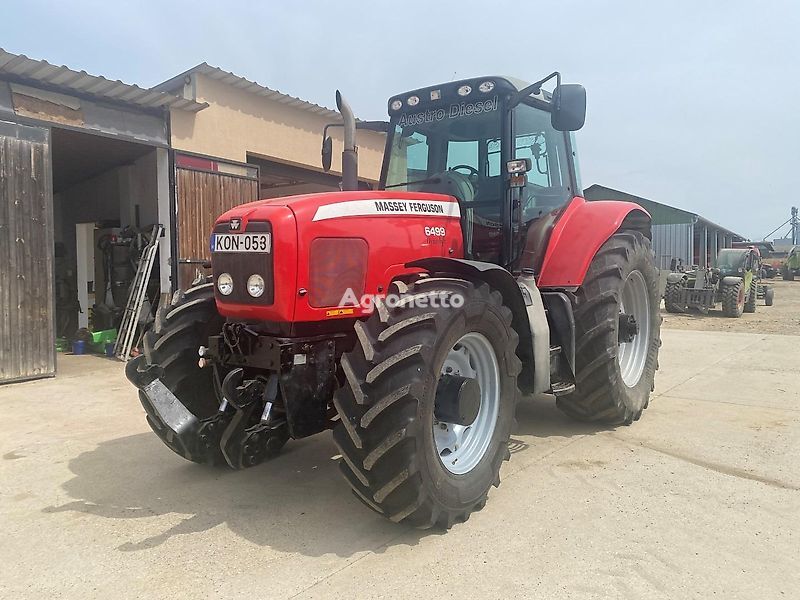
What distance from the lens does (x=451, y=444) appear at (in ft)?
10.9

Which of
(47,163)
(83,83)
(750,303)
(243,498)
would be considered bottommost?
(243,498)

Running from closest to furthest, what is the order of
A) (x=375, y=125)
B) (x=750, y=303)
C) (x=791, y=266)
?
(x=375, y=125) < (x=750, y=303) < (x=791, y=266)

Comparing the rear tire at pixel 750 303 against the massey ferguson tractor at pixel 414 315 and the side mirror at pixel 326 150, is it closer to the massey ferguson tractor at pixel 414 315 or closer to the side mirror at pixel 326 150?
the massey ferguson tractor at pixel 414 315

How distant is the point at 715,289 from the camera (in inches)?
613

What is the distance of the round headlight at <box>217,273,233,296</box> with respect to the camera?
10.4 feet

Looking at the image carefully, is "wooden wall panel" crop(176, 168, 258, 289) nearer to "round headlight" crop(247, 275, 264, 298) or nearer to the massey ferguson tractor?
the massey ferguson tractor

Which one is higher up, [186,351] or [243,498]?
[186,351]

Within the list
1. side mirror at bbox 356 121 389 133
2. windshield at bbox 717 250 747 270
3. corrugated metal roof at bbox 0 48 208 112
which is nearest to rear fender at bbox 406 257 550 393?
side mirror at bbox 356 121 389 133

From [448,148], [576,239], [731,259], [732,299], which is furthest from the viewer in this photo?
[731,259]

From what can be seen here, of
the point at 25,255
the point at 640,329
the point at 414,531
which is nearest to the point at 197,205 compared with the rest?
the point at 25,255

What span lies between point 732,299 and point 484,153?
43.7 feet

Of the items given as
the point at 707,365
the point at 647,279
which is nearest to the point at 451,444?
the point at 647,279

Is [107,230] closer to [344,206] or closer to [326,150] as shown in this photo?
[326,150]

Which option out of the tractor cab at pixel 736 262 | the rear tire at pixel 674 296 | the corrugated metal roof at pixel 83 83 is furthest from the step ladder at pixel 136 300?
the tractor cab at pixel 736 262
